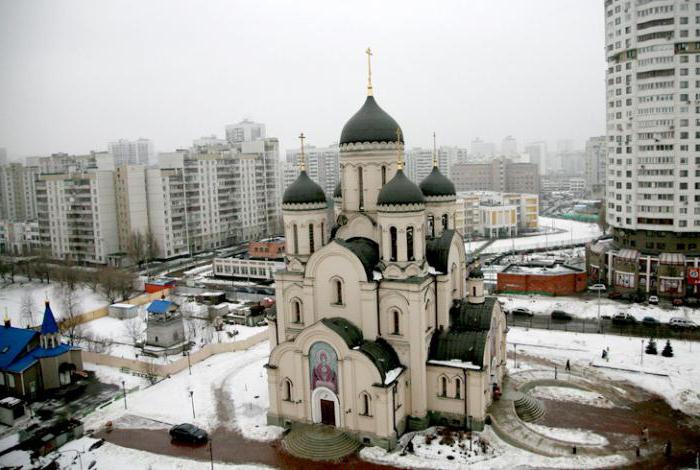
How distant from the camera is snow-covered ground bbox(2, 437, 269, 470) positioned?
71.1 ft

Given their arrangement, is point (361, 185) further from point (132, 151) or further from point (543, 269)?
point (132, 151)

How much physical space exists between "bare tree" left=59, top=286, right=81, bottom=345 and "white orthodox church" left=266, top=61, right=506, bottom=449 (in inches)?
724

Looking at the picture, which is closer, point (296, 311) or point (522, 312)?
point (296, 311)

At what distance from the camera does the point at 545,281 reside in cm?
4600

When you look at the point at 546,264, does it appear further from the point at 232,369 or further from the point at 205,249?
the point at 205,249

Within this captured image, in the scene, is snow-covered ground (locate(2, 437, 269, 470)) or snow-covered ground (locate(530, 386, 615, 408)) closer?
snow-covered ground (locate(2, 437, 269, 470))

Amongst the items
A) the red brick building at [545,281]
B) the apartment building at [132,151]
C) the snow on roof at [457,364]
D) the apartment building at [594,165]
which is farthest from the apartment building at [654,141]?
the apartment building at [132,151]

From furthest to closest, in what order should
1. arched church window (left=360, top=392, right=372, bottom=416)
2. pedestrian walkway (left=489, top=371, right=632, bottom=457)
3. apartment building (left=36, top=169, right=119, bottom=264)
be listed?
apartment building (left=36, top=169, right=119, bottom=264)
arched church window (left=360, top=392, right=372, bottom=416)
pedestrian walkway (left=489, top=371, right=632, bottom=457)

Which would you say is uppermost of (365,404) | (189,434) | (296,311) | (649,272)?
(296,311)

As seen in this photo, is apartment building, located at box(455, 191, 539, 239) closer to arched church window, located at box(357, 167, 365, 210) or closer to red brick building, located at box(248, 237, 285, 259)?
red brick building, located at box(248, 237, 285, 259)

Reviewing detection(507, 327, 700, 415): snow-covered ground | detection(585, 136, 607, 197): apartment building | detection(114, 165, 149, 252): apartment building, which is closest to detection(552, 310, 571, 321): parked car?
detection(507, 327, 700, 415): snow-covered ground

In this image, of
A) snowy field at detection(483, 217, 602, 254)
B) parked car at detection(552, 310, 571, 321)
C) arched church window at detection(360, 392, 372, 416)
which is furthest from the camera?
snowy field at detection(483, 217, 602, 254)

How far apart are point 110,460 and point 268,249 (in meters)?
42.9

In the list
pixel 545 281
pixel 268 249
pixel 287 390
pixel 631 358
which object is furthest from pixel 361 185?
pixel 268 249
